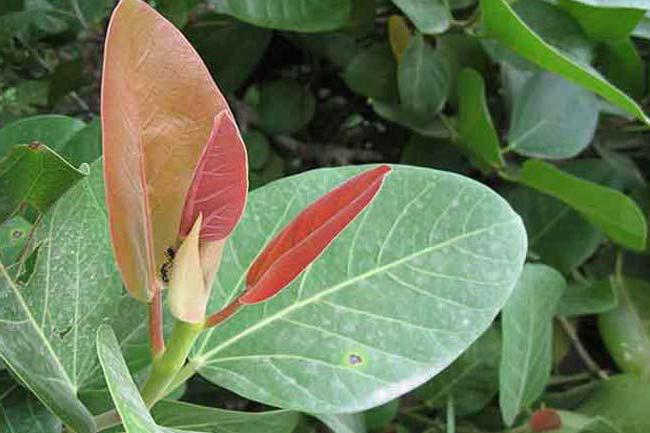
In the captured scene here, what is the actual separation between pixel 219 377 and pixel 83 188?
0.10 m

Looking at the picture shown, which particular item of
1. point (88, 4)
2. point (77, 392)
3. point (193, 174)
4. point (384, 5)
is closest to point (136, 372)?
point (77, 392)

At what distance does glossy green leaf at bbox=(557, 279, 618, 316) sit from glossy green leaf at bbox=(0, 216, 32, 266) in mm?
434

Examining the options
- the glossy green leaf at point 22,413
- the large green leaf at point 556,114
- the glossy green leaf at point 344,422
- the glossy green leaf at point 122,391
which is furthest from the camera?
→ the large green leaf at point 556,114

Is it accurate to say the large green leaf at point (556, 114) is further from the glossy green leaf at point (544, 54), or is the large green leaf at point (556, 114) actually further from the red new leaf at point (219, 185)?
the red new leaf at point (219, 185)

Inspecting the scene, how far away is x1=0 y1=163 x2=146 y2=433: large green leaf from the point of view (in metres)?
0.36

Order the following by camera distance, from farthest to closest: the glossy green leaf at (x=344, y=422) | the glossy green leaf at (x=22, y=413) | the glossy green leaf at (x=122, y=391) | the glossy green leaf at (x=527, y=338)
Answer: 1. the glossy green leaf at (x=527, y=338)
2. the glossy green leaf at (x=344, y=422)
3. the glossy green leaf at (x=22, y=413)
4. the glossy green leaf at (x=122, y=391)

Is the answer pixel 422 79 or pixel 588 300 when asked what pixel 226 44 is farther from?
pixel 588 300

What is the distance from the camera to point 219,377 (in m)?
0.42

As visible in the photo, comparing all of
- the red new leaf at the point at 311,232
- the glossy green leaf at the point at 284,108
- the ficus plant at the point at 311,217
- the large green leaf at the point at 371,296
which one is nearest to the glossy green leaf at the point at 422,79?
the ficus plant at the point at 311,217

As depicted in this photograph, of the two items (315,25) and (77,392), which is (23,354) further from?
(315,25)

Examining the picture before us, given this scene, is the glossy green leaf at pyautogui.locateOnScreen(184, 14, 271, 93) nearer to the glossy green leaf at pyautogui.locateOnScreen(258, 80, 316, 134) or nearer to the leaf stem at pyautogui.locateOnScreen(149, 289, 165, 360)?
the glossy green leaf at pyautogui.locateOnScreen(258, 80, 316, 134)

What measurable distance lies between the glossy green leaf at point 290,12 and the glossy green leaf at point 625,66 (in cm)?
22

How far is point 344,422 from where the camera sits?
0.54 metres

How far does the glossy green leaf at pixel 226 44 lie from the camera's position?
2.23 feet
